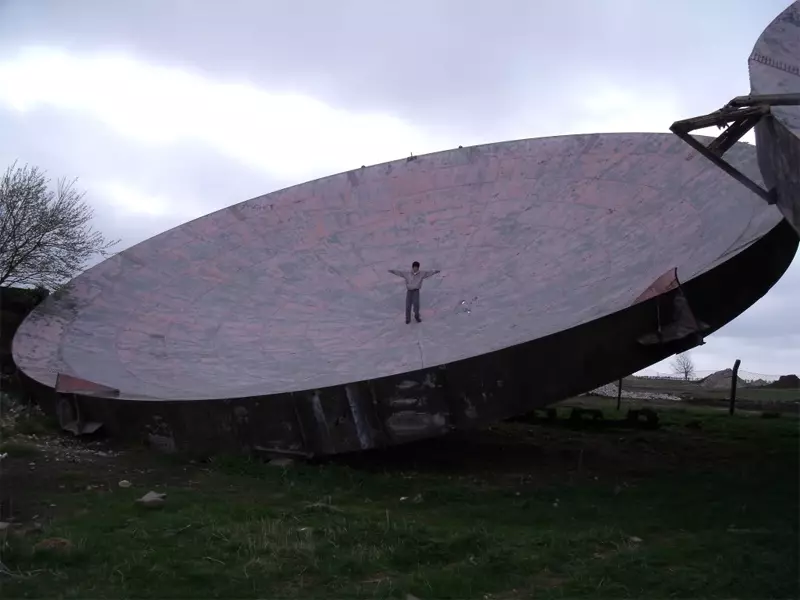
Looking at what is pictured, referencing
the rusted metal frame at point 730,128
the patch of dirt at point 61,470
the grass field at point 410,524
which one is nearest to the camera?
the grass field at point 410,524

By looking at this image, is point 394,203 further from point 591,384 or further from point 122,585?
point 122,585

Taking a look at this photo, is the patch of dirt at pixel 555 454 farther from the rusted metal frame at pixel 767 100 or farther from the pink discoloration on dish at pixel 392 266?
the rusted metal frame at pixel 767 100

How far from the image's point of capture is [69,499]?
26.6ft

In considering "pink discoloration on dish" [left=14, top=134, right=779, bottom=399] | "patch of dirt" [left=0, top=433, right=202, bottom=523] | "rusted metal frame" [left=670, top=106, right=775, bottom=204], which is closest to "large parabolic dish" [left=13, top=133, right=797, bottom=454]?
"pink discoloration on dish" [left=14, top=134, right=779, bottom=399]

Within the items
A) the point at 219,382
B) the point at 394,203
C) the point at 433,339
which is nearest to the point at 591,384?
the point at 433,339

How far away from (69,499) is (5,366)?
676 cm

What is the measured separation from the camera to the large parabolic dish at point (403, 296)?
8461 mm

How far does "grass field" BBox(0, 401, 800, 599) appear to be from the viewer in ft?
18.2

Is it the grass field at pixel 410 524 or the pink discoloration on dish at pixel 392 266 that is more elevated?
the pink discoloration on dish at pixel 392 266

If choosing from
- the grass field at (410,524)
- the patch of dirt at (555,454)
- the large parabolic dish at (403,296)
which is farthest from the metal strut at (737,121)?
the patch of dirt at (555,454)

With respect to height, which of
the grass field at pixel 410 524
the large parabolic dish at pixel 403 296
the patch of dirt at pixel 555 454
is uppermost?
the large parabolic dish at pixel 403 296

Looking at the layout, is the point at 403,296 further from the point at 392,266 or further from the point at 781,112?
the point at 781,112

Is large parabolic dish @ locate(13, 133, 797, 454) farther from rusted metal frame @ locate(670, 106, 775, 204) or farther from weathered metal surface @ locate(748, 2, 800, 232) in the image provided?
weathered metal surface @ locate(748, 2, 800, 232)

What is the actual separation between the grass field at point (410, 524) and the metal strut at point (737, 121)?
2761 millimetres
